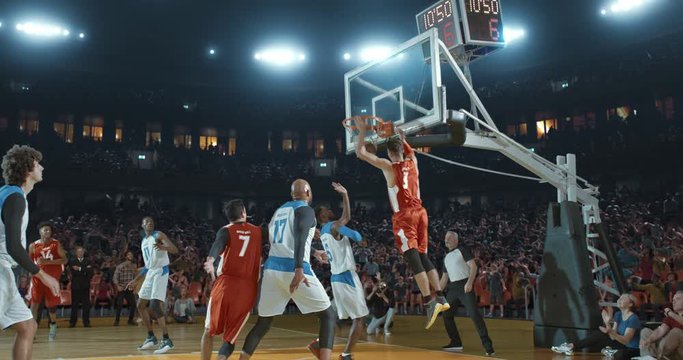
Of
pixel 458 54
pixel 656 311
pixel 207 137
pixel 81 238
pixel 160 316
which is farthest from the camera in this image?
pixel 207 137

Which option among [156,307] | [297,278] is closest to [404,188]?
[297,278]

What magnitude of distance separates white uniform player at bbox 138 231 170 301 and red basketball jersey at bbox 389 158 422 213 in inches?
213

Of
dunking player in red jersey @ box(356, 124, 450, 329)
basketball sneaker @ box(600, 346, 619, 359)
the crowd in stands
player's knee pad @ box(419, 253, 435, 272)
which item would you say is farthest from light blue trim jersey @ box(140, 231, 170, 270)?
basketball sneaker @ box(600, 346, 619, 359)

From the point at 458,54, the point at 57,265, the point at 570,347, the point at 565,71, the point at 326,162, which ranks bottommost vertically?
the point at 570,347

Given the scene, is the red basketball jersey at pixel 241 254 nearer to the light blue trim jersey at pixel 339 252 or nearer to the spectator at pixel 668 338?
the light blue trim jersey at pixel 339 252

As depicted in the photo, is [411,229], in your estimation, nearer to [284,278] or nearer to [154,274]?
[284,278]

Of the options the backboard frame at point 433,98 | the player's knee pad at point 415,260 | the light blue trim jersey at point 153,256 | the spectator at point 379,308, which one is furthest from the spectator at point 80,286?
the player's knee pad at point 415,260

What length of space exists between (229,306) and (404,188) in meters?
2.45

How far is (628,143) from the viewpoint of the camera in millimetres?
30781

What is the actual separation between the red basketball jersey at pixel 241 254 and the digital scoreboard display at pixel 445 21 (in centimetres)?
689

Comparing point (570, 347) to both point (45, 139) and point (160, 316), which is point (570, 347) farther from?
point (45, 139)

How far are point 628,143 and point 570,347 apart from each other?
23.7 meters

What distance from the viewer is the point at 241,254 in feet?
23.0

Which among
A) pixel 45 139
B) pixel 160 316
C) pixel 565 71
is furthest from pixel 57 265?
pixel 565 71
